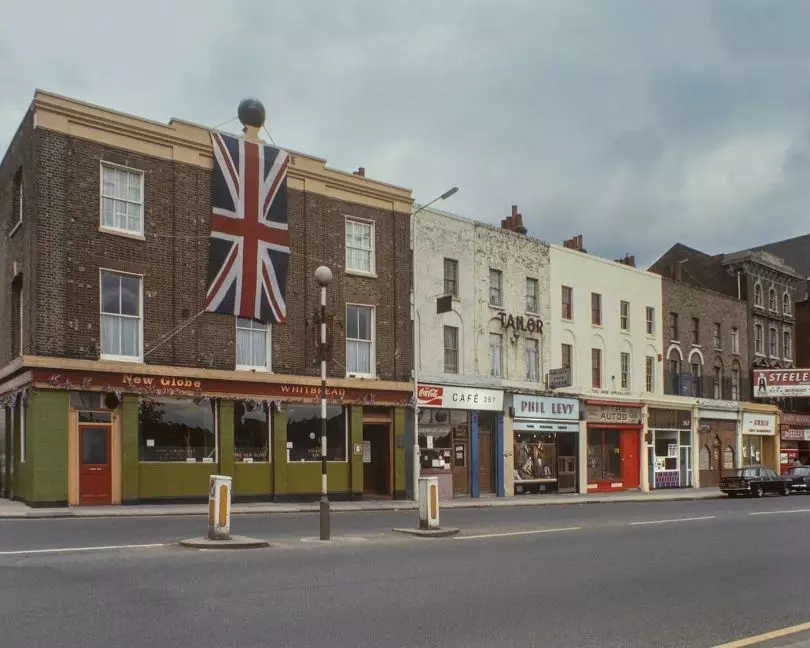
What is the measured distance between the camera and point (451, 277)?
35250 mm

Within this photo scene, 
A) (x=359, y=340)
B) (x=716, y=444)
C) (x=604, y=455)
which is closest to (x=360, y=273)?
(x=359, y=340)

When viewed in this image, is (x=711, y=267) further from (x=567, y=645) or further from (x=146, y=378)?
(x=567, y=645)

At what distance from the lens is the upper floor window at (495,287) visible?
121ft

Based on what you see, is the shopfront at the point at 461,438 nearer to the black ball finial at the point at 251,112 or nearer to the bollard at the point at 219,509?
the black ball finial at the point at 251,112

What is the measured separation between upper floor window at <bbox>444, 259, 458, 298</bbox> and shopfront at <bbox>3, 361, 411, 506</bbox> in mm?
5145

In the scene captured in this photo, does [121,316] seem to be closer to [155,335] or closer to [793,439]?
[155,335]

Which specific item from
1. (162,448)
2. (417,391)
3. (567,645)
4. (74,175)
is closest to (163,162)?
(74,175)

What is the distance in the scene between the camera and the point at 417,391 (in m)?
32.8

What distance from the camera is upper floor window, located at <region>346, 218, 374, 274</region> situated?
31750 millimetres

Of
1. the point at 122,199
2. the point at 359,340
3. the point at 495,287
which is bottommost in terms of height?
the point at 359,340

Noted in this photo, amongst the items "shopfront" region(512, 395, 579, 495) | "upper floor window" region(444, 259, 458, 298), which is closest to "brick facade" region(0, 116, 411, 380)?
"upper floor window" region(444, 259, 458, 298)

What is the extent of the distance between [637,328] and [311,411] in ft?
66.0

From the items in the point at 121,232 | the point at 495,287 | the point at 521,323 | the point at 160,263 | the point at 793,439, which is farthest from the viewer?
the point at 793,439

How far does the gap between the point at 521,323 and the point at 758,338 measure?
22.7m
